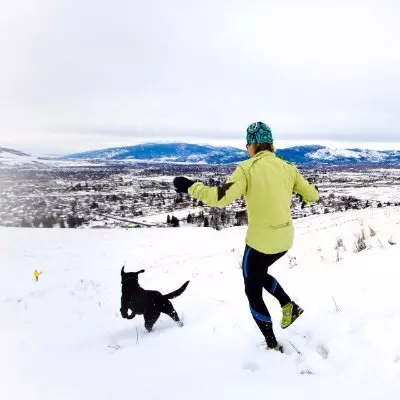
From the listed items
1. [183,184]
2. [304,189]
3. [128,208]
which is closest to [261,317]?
[304,189]

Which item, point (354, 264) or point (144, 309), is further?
point (354, 264)

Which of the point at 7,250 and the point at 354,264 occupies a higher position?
the point at 354,264

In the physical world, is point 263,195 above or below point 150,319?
above

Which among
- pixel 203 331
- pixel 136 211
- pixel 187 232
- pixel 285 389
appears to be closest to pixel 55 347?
pixel 203 331

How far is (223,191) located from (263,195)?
0.41 meters

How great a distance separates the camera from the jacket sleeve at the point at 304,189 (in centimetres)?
416

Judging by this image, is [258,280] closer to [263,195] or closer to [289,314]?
[289,314]

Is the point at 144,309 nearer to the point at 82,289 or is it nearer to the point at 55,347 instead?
the point at 55,347

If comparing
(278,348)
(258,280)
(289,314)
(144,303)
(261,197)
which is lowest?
(144,303)

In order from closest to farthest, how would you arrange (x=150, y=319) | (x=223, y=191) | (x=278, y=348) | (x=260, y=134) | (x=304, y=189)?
(x=223, y=191) < (x=260, y=134) < (x=278, y=348) < (x=304, y=189) < (x=150, y=319)

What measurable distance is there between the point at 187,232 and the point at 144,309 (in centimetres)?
1965

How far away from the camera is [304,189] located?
167 inches

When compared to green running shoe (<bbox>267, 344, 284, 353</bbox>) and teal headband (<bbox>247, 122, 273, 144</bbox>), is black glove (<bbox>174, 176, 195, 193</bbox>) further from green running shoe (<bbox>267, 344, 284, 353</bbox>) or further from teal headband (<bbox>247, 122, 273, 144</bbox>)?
green running shoe (<bbox>267, 344, 284, 353</bbox>)

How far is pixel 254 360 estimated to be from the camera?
13.0 feet
